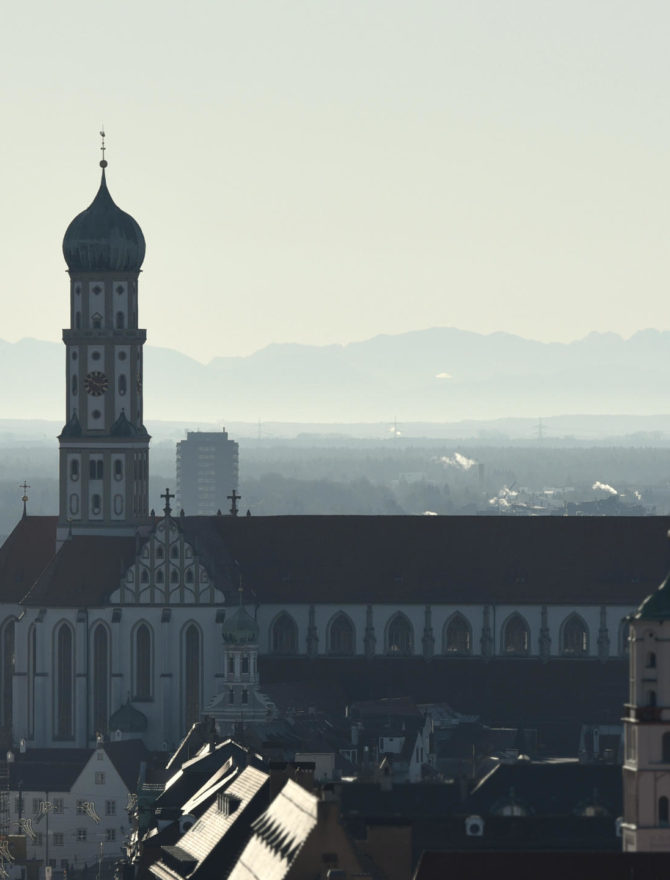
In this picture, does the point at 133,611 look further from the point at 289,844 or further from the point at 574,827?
the point at 289,844

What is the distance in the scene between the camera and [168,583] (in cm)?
17338

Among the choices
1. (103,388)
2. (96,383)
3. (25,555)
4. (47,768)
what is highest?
(96,383)

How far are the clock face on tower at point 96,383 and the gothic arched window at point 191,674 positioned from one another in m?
12.1

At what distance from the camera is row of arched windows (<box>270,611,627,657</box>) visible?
172500 mm

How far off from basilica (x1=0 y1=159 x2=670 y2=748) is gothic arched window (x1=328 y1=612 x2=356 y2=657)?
0.06 m

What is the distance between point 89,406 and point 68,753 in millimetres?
16461

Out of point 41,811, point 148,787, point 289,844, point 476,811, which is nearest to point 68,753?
point 41,811

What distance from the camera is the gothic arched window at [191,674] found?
17212 cm

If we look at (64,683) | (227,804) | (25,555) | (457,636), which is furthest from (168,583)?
(227,804)

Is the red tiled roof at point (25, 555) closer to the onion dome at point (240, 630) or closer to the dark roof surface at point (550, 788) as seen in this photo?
the onion dome at point (240, 630)

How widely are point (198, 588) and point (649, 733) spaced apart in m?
80.6

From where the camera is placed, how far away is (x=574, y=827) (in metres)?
115

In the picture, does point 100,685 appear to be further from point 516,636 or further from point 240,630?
point 516,636

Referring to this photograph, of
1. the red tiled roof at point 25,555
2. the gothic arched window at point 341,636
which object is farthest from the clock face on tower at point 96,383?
the gothic arched window at point 341,636
